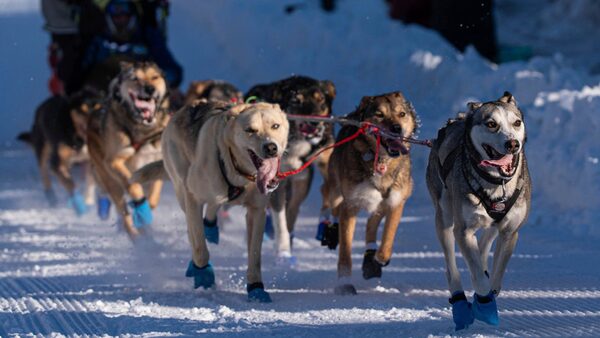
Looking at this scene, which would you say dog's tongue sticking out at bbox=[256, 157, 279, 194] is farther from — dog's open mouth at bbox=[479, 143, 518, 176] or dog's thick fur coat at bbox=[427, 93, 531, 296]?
dog's open mouth at bbox=[479, 143, 518, 176]

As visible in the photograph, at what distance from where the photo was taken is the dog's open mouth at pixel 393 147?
22.0 ft

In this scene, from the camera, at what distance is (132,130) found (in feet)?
28.5

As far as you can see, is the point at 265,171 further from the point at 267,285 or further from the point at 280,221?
the point at 280,221

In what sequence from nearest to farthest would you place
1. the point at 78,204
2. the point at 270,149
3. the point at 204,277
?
the point at 270,149, the point at 204,277, the point at 78,204

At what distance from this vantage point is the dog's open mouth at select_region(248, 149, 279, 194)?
247 inches

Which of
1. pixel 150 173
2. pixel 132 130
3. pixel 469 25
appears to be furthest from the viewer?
pixel 469 25

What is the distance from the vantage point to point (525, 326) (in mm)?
5520

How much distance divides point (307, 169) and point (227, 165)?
1.72 metres

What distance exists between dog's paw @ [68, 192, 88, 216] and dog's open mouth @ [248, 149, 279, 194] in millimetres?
4124

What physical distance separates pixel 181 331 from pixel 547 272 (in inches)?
94.0

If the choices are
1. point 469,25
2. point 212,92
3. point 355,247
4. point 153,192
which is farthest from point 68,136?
point 469,25

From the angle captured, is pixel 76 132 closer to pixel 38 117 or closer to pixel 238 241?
pixel 38 117

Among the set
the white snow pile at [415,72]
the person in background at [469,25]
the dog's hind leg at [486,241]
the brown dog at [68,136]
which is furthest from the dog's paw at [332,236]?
the person in background at [469,25]

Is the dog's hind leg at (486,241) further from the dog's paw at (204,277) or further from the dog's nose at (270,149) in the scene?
the dog's paw at (204,277)
